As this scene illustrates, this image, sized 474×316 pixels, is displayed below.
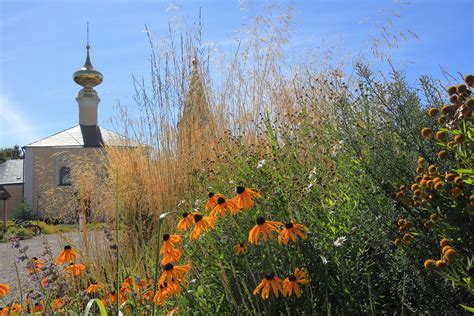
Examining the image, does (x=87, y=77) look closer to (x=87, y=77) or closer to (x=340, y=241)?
(x=87, y=77)

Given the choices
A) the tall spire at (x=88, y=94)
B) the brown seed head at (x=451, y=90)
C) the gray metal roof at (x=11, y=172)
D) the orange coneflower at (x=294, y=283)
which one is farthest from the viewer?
the tall spire at (x=88, y=94)

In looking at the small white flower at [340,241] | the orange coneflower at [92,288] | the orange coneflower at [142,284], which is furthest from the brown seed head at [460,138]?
the orange coneflower at [92,288]

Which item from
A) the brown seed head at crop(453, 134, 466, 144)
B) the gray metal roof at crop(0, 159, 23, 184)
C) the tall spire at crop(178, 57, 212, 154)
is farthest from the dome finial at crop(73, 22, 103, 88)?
the brown seed head at crop(453, 134, 466, 144)

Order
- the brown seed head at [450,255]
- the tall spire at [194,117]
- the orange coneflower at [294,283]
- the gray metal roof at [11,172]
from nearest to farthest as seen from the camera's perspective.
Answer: the brown seed head at [450,255] → the orange coneflower at [294,283] → the tall spire at [194,117] → the gray metal roof at [11,172]

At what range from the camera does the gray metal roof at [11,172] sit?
33.1 m

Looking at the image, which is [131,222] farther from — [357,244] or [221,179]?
[357,244]

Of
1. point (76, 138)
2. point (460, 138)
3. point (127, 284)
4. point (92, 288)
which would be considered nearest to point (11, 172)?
point (76, 138)

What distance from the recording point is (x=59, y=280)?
2258 millimetres

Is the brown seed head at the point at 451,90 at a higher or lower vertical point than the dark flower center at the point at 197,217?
higher

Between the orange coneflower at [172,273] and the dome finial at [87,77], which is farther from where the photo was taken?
the dome finial at [87,77]

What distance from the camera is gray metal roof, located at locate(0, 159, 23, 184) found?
3312 cm

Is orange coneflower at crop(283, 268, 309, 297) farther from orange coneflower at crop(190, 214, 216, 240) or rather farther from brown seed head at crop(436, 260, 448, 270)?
brown seed head at crop(436, 260, 448, 270)

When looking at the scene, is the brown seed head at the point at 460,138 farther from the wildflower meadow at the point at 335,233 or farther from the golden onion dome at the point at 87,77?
the golden onion dome at the point at 87,77

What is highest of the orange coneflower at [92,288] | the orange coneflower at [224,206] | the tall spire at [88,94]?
the tall spire at [88,94]
